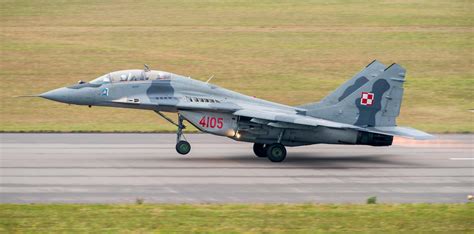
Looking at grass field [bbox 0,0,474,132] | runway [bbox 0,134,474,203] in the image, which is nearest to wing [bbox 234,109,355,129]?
runway [bbox 0,134,474,203]

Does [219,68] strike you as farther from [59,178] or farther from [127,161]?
[59,178]

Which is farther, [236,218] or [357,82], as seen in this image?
[357,82]

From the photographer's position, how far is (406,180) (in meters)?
24.5

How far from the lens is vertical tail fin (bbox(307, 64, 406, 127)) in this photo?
28.6 meters

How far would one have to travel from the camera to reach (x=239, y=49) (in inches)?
2192

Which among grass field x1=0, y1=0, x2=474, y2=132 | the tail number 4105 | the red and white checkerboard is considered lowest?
the tail number 4105

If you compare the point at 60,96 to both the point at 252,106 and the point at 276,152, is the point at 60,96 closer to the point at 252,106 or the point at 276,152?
the point at 252,106

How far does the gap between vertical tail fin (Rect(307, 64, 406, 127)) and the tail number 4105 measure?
3216mm

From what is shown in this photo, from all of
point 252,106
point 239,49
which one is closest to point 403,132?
point 252,106

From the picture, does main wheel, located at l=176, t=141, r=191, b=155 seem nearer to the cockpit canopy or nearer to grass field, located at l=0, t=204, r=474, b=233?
the cockpit canopy

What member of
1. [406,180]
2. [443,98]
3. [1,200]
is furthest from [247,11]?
[1,200]

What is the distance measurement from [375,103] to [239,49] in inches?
1086

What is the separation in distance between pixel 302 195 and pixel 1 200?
677 centimetres

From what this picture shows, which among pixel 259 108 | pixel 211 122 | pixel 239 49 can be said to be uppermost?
pixel 239 49
